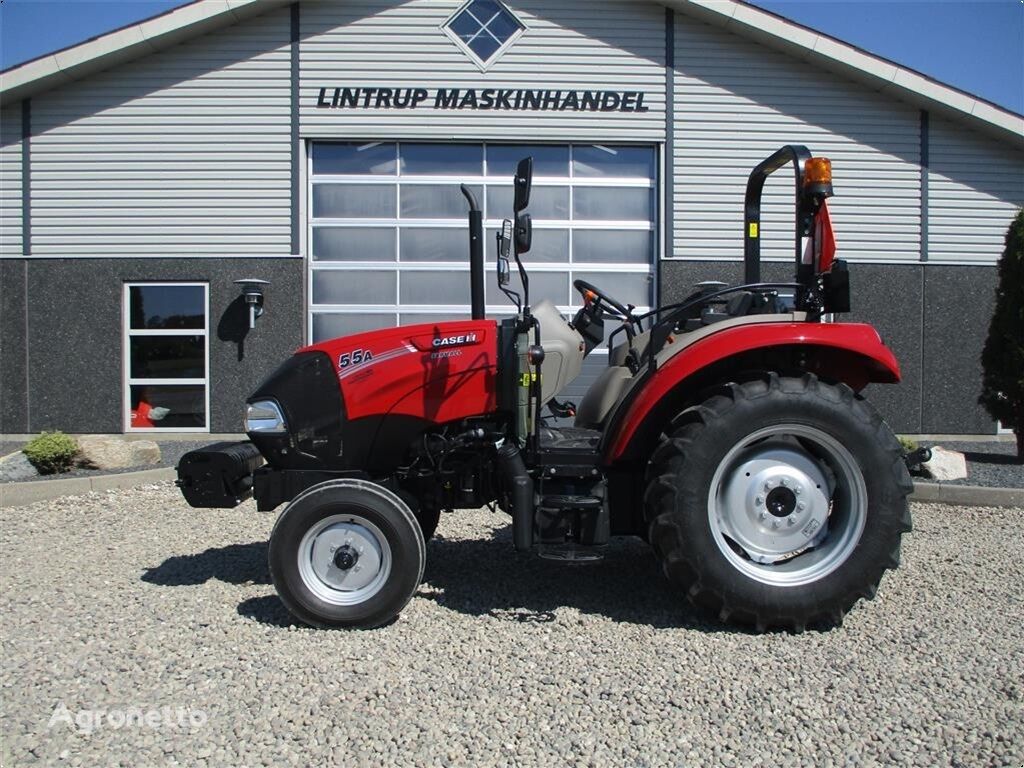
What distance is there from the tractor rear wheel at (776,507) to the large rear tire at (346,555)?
1074 mm

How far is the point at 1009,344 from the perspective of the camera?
806 cm

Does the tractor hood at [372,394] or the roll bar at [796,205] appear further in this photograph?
the tractor hood at [372,394]

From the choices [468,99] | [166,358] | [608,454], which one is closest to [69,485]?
[166,358]

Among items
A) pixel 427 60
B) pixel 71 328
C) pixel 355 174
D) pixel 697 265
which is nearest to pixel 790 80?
pixel 697 265

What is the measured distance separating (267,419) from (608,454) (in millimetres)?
1593

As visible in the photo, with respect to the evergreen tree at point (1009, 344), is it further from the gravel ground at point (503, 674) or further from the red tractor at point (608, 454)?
the red tractor at point (608, 454)

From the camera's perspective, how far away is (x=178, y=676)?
2906mm

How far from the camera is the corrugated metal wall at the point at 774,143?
10250 mm

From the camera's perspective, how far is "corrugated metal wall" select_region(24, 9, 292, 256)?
400 inches

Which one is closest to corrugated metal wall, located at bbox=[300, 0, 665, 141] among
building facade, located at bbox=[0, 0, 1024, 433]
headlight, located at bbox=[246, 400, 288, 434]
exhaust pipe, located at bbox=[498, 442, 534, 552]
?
building facade, located at bbox=[0, 0, 1024, 433]

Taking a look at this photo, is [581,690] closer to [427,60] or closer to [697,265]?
[697,265]

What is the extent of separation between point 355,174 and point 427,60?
173cm

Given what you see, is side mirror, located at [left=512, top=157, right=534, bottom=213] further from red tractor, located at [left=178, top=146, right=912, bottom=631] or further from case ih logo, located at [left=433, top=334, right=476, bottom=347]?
case ih logo, located at [left=433, top=334, right=476, bottom=347]

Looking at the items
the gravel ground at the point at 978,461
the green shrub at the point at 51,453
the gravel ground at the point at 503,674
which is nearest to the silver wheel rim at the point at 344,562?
the gravel ground at the point at 503,674
